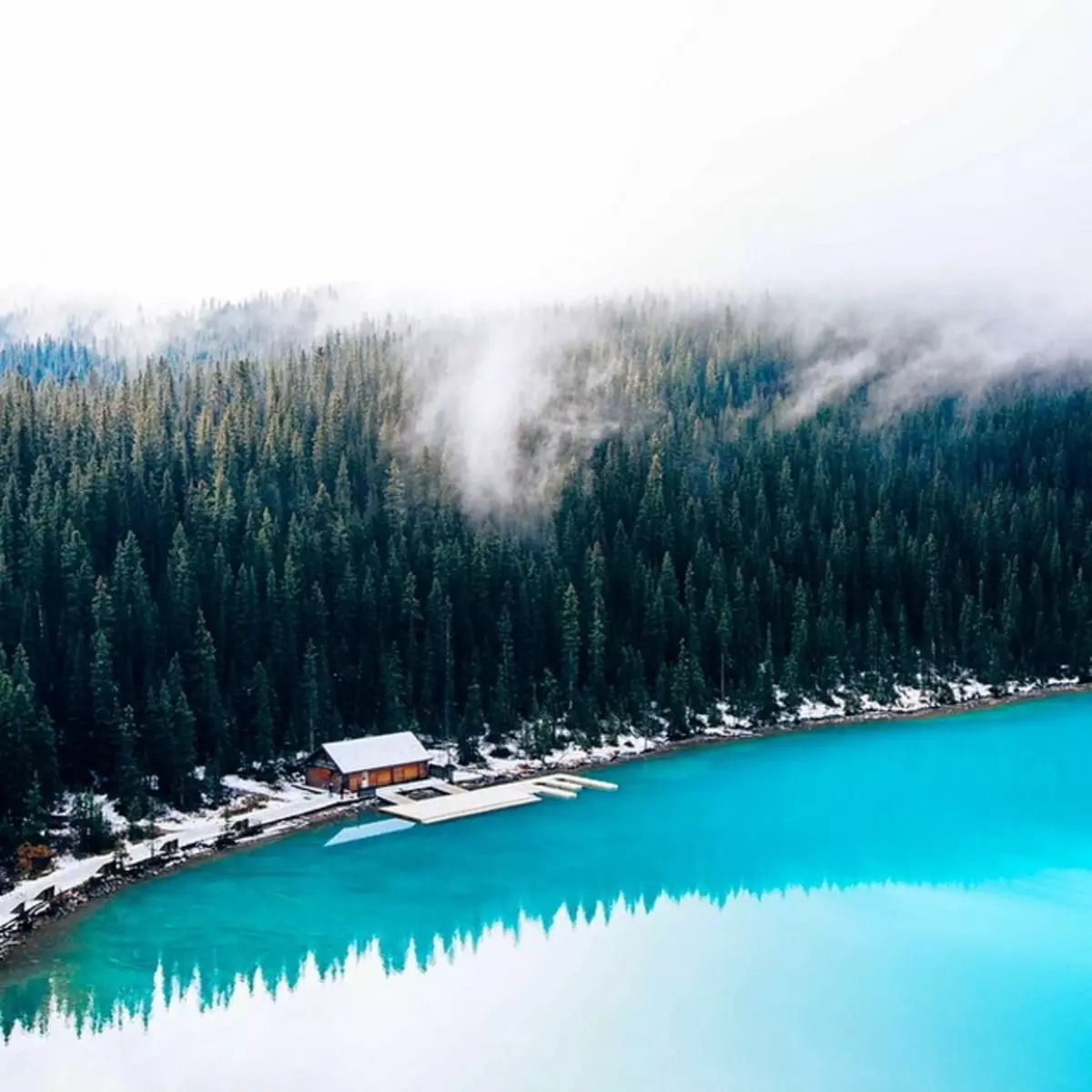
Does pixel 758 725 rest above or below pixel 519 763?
below

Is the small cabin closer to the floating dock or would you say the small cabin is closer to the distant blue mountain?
the floating dock

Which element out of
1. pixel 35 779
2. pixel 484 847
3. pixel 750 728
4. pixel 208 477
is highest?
pixel 208 477

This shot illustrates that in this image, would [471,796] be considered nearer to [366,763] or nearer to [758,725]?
[366,763]

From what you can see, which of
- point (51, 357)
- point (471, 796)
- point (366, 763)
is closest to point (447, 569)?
point (366, 763)

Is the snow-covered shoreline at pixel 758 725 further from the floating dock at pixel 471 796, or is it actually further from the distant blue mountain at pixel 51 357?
the distant blue mountain at pixel 51 357

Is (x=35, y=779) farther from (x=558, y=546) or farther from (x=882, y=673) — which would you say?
(x=882, y=673)

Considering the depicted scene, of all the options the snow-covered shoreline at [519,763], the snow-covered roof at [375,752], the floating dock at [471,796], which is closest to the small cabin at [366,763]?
the snow-covered roof at [375,752]

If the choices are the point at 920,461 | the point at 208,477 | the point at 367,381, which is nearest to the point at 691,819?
the point at 208,477
